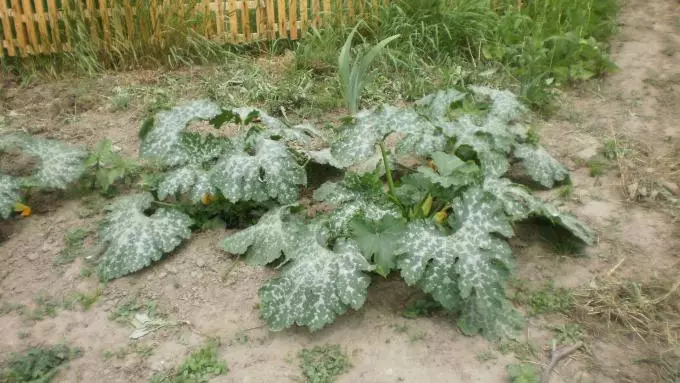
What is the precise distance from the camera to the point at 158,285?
3271 millimetres

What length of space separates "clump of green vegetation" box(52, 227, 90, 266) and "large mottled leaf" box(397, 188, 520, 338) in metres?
1.80

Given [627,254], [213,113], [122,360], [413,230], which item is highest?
[213,113]

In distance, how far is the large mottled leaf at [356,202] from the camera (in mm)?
3160

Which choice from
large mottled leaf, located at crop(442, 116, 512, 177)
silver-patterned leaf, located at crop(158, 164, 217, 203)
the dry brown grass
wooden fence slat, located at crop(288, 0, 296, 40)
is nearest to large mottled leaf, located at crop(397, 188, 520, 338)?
the dry brown grass

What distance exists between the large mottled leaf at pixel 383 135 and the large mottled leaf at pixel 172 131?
817 millimetres

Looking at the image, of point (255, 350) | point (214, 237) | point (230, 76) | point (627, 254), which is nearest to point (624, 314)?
point (627, 254)

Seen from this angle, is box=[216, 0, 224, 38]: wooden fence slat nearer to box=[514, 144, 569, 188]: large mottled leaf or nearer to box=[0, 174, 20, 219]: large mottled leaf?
box=[0, 174, 20, 219]: large mottled leaf

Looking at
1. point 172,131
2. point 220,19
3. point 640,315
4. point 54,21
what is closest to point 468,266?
point 640,315

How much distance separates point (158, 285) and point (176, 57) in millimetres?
2505

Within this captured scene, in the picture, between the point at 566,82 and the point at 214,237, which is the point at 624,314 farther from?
the point at 566,82

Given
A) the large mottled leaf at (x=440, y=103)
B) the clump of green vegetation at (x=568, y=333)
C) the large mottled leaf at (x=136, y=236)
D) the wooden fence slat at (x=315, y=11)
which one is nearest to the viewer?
the clump of green vegetation at (x=568, y=333)

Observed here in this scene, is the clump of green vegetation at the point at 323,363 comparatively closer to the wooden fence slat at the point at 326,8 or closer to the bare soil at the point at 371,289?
the bare soil at the point at 371,289

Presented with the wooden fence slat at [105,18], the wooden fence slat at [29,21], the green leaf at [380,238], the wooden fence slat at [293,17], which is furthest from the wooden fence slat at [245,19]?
the green leaf at [380,238]

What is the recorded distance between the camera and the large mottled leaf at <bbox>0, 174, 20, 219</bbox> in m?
3.46
